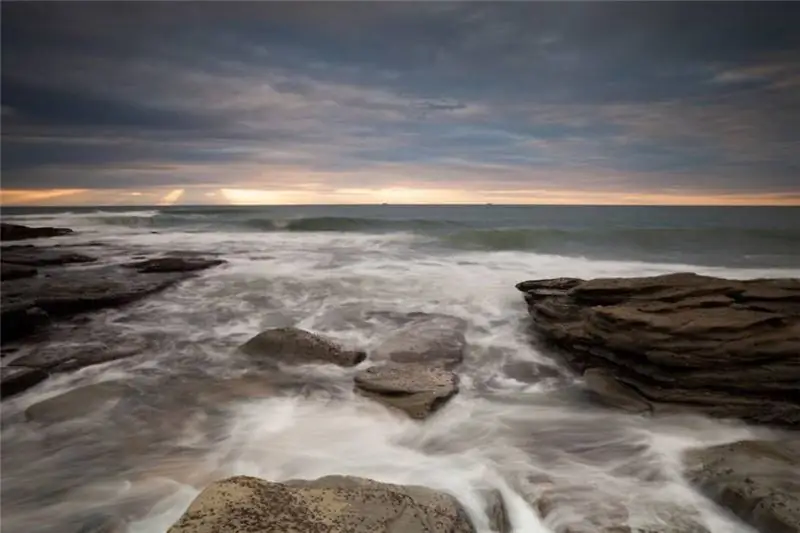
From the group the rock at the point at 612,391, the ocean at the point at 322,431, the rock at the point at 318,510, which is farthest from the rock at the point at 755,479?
the rock at the point at 318,510

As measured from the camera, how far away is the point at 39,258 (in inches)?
361

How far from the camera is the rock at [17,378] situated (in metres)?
4.30

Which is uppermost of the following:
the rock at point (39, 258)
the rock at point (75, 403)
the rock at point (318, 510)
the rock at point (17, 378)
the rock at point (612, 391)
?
the rock at point (39, 258)

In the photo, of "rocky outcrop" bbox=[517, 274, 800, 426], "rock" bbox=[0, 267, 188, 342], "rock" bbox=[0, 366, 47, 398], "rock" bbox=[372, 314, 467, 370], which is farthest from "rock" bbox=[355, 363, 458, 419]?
"rock" bbox=[0, 267, 188, 342]

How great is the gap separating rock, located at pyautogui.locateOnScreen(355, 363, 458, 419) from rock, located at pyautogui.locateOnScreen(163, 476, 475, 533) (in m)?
1.68

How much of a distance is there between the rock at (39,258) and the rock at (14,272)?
0.75 meters

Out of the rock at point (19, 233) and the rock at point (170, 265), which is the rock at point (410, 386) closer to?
the rock at point (170, 265)

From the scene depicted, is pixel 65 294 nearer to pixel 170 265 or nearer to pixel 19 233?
pixel 170 265

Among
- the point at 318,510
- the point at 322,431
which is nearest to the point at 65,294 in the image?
the point at 322,431

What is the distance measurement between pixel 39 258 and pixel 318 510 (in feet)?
32.6

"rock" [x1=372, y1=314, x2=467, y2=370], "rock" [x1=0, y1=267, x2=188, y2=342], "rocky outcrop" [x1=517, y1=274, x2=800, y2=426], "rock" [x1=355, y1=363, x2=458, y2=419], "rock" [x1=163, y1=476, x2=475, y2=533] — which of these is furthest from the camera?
"rock" [x1=0, y1=267, x2=188, y2=342]

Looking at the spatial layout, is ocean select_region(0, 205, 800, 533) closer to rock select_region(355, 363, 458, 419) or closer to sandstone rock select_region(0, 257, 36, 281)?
rock select_region(355, 363, 458, 419)

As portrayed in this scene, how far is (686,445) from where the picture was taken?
3576mm

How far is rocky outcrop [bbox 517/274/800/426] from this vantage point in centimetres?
391
